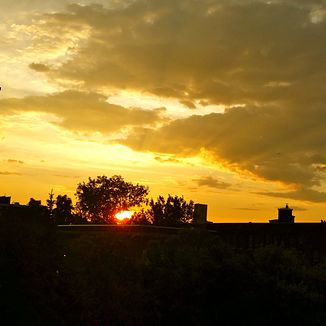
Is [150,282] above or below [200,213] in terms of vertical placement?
below

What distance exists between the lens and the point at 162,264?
43.1ft

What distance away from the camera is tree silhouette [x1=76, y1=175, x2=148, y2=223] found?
3184 inches

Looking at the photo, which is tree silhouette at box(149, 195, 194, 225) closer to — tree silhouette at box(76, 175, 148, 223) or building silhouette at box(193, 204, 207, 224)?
tree silhouette at box(76, 175, 148, 223)

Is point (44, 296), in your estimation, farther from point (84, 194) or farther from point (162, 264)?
point (84, 194)

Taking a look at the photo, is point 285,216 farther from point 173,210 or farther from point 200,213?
point 173,210

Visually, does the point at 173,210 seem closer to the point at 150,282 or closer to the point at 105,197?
the point at 105,197

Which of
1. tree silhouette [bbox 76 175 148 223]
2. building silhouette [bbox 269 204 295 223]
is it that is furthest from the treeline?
building silhouette [bbox 269 204 295 223]

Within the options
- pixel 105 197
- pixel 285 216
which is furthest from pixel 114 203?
pixel 285 216

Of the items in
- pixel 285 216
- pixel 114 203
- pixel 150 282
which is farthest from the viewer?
pixel 114 203

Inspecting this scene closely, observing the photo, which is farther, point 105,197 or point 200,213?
point 105,197

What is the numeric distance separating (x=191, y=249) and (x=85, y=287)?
4.44m

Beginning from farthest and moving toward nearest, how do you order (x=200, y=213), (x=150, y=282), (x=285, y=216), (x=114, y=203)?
1. (x=114, y=203)
2. (x=285, y=216)
3. (x=200, y=213)
4. (x=150, y=282)

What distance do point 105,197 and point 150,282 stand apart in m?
69.2

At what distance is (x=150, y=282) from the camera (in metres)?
12.6
